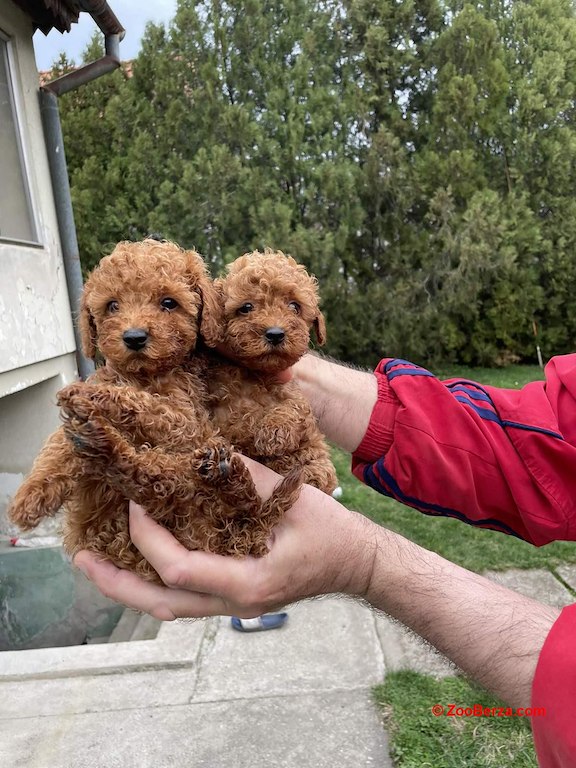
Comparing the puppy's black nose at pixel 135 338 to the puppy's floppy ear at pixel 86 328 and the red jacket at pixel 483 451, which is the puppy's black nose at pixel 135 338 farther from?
the red jacket at pixel 483 451

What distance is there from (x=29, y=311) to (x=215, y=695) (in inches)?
159

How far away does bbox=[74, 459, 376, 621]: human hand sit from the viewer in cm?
144

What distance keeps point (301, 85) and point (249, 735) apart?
417 inches

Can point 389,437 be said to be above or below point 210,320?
below

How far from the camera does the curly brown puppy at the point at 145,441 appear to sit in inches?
53.2

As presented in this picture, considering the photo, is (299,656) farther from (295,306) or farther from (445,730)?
(295,306)

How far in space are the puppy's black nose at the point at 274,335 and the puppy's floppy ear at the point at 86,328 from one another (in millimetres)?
496

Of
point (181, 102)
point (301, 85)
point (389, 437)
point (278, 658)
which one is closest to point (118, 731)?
point (278, 658)

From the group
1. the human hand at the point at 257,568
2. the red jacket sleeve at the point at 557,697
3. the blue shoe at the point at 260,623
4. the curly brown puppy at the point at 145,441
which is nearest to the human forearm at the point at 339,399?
the human hand at the point at 257,568

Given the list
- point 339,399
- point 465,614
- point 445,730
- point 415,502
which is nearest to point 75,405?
point 465,614

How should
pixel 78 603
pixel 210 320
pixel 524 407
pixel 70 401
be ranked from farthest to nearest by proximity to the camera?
pixel 78 603 → pixel 524 407 → pixel 210 320 → pixel 70 401

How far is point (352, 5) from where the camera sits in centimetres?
1173

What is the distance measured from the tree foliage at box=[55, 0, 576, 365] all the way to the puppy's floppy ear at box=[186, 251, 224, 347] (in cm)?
775

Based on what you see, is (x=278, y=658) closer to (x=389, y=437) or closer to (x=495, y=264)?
(x=389, y=437)
